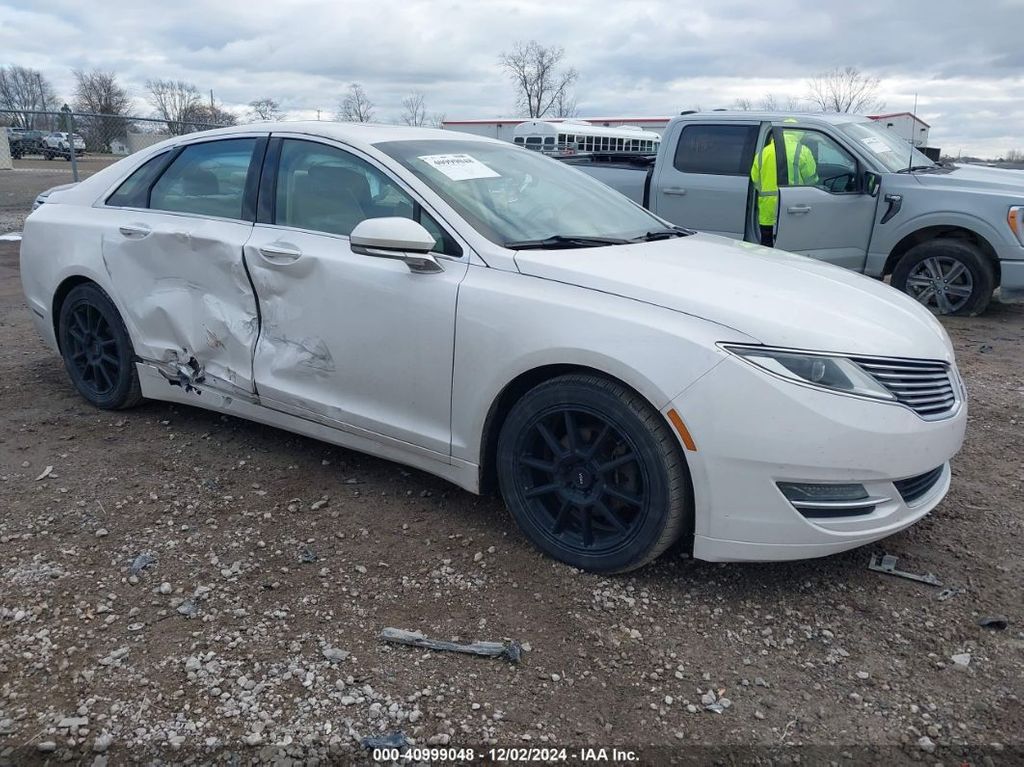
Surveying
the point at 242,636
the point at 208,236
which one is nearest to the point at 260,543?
the point at 242,636

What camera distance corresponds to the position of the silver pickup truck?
7.30 metres

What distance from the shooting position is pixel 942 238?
755 centimetres

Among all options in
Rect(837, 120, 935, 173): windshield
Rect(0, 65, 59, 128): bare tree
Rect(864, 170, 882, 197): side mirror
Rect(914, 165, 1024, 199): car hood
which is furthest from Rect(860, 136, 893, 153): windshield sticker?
Rect(0, 65, 59, 128): bare tree

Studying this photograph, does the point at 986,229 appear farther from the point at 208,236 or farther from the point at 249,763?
the point at 249,763

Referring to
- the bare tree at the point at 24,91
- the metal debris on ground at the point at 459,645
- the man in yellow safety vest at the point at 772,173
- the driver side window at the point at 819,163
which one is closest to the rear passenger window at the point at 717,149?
the man in yellow safety vest at the point at 772,173

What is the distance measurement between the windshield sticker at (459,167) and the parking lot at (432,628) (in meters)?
1.41

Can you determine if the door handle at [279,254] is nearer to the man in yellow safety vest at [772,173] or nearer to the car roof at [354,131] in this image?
the car roof at [354,131]

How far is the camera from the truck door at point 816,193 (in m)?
7.50

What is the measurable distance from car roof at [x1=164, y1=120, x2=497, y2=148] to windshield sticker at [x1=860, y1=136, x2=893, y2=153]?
197 inches

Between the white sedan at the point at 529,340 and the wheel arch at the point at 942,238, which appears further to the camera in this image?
the wheel arch at the point at 942,238

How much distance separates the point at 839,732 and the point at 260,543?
219 centimetres

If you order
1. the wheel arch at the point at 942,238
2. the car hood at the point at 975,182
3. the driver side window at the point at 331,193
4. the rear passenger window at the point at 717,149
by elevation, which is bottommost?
the wheel arch at the point at 942,238

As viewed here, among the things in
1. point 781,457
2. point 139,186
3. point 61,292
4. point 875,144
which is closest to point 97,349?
point 61,292

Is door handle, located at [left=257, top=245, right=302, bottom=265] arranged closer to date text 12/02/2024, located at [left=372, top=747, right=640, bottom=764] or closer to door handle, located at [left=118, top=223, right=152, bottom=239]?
door handle, located at [left=118, top=223, right=152, bottom=239]
